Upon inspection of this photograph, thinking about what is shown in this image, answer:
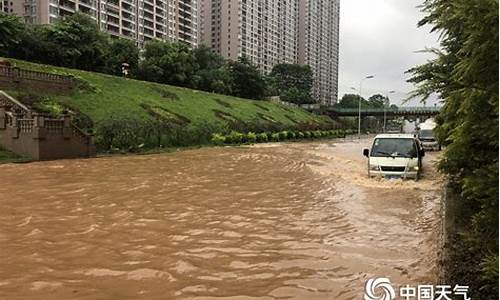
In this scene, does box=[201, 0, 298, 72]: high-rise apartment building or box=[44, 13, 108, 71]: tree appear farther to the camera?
box=[201, 0, 298, 72]: high-rise apartment building

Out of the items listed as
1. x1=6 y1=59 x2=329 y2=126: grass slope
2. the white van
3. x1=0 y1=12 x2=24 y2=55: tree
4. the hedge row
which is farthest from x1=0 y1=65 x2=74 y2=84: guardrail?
the white van

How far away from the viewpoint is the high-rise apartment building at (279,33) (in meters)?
133

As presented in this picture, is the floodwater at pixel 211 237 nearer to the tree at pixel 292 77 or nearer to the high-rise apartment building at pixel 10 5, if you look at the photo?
the high-rise apartment building at pixel 10 5

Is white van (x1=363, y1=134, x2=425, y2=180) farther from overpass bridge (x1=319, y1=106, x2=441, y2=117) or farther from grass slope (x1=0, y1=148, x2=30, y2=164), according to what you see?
overpass bridge (x1=319, y1=106, x2=441, y2=117)

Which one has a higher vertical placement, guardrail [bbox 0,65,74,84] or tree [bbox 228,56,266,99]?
tree [bbox 228,56,266,99]

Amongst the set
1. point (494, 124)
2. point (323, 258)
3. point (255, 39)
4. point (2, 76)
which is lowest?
point (323, 258)

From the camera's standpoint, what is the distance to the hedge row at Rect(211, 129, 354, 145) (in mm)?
41231

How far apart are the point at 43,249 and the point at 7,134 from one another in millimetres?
19670

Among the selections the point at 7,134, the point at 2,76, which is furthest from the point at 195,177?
the point at 2,76

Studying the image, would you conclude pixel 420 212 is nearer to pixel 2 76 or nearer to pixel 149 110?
pixel 2 76

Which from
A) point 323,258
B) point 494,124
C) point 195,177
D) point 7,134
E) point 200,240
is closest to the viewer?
point 494,124

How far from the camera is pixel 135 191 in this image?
47.9 feet

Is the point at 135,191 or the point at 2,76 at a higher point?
the point at 2,76

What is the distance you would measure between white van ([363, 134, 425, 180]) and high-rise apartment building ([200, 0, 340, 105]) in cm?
10966
